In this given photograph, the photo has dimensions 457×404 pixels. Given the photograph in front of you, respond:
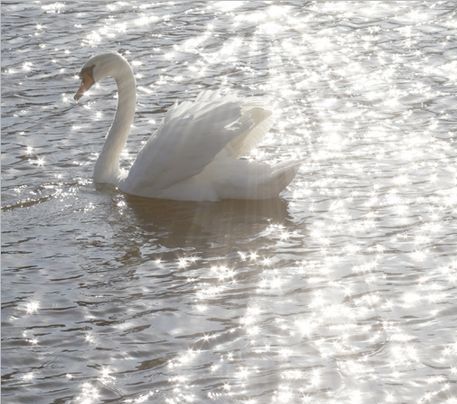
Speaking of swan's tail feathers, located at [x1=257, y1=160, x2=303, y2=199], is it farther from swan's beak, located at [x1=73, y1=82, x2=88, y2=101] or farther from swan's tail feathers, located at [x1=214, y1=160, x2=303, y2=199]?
swan's beak, located at [x1=73, y1=82, x2=88, y2=101]

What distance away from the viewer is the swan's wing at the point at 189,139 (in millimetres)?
10867

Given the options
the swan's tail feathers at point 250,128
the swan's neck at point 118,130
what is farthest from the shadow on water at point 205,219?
the swan's tail feathers at point 250,128

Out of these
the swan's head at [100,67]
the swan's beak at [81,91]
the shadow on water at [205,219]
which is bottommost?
the shadow on water at [205,219]

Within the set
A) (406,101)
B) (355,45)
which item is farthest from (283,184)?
(355,45)

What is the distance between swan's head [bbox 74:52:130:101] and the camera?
39.4 ft

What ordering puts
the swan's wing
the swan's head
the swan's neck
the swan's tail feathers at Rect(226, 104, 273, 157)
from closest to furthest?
the swan's wing < the swan's tail feathers at Rect(226, 104, 273, 157) < the swan's neck < the swan's head

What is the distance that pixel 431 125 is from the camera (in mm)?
12461

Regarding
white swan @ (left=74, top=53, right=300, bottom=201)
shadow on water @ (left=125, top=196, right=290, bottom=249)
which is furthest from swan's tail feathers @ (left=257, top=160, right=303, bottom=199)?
shadow on water @ (left=125, top=196, right=290, bottom=249)

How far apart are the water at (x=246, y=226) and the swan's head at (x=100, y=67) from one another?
67 centimetres

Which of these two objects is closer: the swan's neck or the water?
the water

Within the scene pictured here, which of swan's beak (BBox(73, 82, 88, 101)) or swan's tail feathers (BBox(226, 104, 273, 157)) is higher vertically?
swan's beak (BBox(73, 82, 88, 101))

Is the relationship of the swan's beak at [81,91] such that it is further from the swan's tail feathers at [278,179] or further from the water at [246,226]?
the swan's tail feathers at [278,179]

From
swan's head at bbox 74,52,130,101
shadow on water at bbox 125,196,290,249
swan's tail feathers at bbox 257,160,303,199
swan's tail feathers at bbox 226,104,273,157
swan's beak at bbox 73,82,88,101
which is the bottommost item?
shadow on water at bbox 125,196,290,249

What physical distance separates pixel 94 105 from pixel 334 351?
6067 mm
